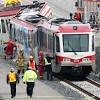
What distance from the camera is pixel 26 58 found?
38844 millimetres

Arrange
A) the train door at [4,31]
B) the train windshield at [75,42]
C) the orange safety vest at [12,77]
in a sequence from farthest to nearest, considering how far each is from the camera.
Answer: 1. the train door at [4,31]
2. the train windshield at [75,42]
3. the orange safety vest at [12,77]

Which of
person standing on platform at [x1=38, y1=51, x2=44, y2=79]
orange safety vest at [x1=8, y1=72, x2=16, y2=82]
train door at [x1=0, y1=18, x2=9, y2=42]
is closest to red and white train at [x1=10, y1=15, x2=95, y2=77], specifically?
person standing on platform at [x1=38, y1=51, x2=44, y2=79]

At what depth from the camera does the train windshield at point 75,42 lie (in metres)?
32.9

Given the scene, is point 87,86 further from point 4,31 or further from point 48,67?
point 4,31

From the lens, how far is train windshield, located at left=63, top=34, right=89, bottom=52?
3291 centimetres

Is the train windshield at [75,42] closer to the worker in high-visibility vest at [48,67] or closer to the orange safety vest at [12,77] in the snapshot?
the worker in high-visibility vest at [48,67]

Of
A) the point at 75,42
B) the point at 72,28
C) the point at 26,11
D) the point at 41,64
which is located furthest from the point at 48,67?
the point at 26,11

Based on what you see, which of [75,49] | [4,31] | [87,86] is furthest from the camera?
[4,31]

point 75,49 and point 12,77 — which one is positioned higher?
point 75,49

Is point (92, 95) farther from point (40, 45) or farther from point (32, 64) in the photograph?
point (40, 45)

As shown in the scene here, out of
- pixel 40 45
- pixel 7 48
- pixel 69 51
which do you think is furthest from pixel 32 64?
pixel 7 48

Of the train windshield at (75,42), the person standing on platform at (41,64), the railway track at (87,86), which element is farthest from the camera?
the person standing on platform at (41,64)

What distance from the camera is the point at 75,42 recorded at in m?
33.1

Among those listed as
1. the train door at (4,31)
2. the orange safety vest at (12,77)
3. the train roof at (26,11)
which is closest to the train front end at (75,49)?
the orange safety vest at (12,77)
